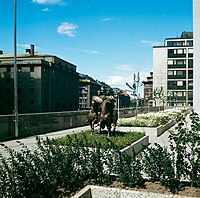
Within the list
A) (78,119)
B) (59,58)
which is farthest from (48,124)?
(59,58)

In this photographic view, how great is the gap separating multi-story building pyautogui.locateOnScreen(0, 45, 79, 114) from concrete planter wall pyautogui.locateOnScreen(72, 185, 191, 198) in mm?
51963

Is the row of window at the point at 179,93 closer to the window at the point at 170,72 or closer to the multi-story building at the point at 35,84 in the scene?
the window at the point at 170,72

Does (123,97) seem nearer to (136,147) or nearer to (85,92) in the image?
(85,92)

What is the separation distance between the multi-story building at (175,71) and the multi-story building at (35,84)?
28711 mm

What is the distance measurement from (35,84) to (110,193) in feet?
181

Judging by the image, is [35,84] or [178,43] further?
[178,43]

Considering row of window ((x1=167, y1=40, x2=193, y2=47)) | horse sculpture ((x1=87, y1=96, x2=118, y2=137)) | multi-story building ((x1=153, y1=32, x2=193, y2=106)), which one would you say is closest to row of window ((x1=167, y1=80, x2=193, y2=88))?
multi-story building ((x1=153, y1=32, x2=193, y2=106))

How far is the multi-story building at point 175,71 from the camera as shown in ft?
252

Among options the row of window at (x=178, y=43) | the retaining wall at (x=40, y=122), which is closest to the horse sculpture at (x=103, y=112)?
the retaining wall at (x=40, y=122)

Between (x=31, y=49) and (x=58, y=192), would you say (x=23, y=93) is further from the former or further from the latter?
(x=58, y=192)

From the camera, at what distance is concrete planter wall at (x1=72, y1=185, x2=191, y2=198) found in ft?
16.6

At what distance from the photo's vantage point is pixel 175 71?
78625 mm

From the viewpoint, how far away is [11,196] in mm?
4242

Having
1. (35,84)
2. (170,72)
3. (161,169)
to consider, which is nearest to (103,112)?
(161,169)
